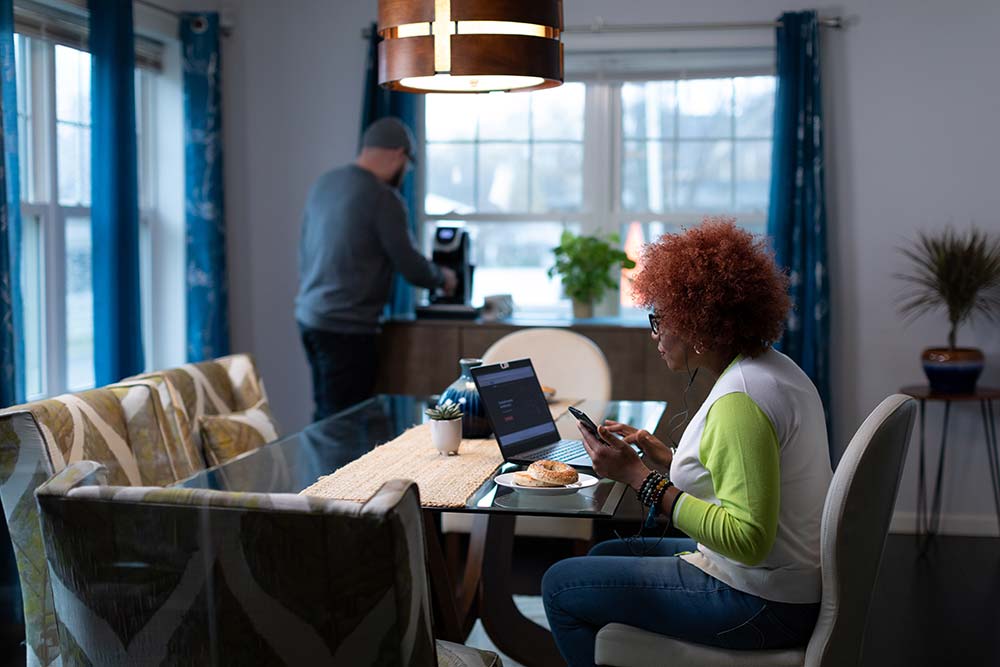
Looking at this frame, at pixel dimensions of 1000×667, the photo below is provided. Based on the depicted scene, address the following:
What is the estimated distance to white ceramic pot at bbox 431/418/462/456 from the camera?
105 inches

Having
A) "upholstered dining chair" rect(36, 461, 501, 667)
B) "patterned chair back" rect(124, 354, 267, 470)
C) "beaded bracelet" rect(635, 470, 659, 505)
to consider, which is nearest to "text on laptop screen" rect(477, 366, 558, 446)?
"beaded bracelet" rect(635, 470, 659, 505)

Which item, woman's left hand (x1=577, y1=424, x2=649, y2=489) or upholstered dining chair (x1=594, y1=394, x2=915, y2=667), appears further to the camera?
woman's left hand (x1=577, y1=424, x2=649, y2=489)

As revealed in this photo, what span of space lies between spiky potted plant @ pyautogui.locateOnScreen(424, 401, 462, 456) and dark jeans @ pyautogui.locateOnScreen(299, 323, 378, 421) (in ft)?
6.67

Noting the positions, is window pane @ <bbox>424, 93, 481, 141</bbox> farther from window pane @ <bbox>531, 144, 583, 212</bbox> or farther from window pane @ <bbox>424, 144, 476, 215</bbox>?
window pane @ <bbox>531, 144, 583, 212</bbox>

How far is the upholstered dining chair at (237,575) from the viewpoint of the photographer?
1.52 m

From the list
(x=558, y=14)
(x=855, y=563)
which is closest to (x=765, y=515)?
(x=855, y=563)

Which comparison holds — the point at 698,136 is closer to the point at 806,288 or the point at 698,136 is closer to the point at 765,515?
the point at 806,288

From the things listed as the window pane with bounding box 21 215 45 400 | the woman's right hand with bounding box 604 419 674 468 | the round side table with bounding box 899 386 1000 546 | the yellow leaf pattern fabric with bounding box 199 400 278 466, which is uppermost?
the window pane with bounding box 21 215 45 400

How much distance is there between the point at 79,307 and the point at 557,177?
222 centimetres

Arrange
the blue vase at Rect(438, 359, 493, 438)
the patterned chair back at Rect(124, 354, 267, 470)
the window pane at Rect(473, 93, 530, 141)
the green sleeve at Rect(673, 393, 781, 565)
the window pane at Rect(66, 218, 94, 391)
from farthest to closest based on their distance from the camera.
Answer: the window pane at Rect(473, 93, 530, 141), the window pane at Rect(66, 218, 94, 391), the patterned chair back at Rect(124, 354, 267, 470), the blue vase at Rect(438, 359, 493, 438), the green sleeve at Rect(673, 393, 781, 565)

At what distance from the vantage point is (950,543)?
15.6 ft

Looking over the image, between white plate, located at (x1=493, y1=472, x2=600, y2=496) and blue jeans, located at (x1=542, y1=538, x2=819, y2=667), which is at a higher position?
white plate, located at (x1=493, y1=472, x2=600, y2=496)

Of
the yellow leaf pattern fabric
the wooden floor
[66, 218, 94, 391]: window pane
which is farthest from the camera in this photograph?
[66, 218, 94, 391]: window pane

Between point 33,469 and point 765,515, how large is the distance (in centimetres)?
149
